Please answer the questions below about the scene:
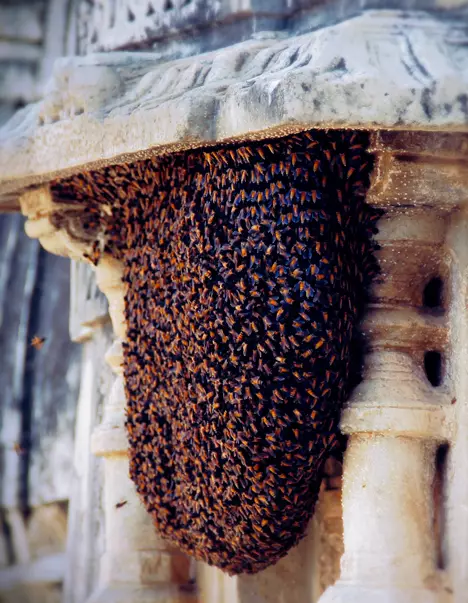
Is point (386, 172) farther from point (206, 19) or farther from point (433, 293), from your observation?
point (206, 19)

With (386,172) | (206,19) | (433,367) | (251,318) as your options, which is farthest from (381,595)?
(206,19)

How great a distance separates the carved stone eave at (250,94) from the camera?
13.6ft

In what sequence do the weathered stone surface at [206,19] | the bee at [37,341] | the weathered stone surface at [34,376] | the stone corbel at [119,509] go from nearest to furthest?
the weathered stone surface at [206,19], the stone corbel at [119,509], the bee at [37,341], the weathered stone surface at [34,376]

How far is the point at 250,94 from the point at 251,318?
2.42 feet

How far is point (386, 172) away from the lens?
4480 mm

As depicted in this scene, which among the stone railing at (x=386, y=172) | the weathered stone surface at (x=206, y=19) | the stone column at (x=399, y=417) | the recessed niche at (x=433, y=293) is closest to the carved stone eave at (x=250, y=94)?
the stone railing at (x=386, y=172)

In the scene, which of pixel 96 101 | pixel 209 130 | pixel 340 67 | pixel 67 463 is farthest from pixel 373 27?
pixel 67 463

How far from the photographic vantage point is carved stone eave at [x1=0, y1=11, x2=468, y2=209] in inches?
163

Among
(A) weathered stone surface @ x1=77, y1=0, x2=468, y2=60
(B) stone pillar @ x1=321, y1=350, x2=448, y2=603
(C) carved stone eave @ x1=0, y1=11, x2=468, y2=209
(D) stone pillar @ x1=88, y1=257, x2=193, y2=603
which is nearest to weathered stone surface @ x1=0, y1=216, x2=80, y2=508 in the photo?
(D) stone pillar @ x1=88, y1=257, x2=193, y2=603

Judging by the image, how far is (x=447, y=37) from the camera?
437 cm

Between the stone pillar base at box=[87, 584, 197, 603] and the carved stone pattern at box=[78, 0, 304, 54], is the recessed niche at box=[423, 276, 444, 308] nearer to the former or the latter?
the carved stone pattern at box=[78, 0, 304, 54]

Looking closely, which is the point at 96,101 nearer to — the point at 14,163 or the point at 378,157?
the point at 14,163

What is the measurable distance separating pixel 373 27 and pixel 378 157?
0.41 metres

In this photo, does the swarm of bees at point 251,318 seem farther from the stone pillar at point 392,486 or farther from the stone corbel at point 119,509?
the stone corbel at point 119,509
